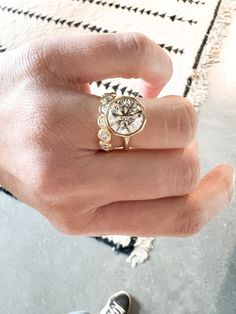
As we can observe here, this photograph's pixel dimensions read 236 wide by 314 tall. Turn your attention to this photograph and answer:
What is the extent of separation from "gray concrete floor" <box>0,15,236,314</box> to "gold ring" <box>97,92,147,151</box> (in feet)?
1.94

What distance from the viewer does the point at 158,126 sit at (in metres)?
0.38

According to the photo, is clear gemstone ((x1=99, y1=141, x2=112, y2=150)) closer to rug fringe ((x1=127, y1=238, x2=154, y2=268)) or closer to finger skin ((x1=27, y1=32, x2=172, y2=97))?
finger skin ((x1=27, y1=32, x2=172, y2=97))

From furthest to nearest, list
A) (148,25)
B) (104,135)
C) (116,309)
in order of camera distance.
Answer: (148,25), (116,309), (104,135)

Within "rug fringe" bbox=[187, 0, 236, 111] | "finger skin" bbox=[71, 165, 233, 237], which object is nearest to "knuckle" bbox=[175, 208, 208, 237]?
"finger skin" bbox=[71, 165, 233, 237]

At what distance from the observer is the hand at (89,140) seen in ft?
1.26

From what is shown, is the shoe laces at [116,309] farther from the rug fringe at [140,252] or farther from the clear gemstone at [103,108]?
the clear gemstone at [103,108]

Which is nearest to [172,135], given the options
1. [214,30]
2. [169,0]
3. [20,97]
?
[20,97]

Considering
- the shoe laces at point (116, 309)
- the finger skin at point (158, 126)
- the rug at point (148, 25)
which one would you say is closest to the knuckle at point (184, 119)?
the finger skin at point (158, 126)

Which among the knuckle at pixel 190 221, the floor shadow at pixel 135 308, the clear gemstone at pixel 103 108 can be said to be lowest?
the floor shadow at pixel 135 308

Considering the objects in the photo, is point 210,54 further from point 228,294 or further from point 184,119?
point 184,119

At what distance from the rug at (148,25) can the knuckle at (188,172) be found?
0.73 meters

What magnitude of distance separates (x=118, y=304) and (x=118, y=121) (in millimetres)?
593

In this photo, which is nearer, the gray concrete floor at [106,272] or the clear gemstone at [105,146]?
the clear gemstone at [105,146]

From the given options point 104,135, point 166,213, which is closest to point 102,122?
point 104,135
